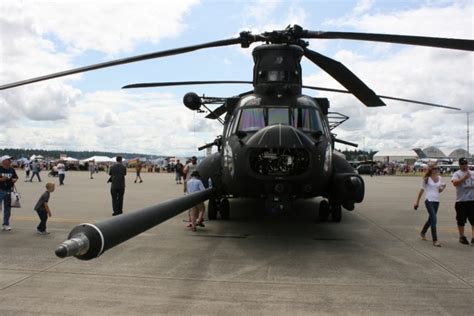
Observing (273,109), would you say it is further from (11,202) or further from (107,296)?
(11,202)

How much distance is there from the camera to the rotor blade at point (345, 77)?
8.98 metres

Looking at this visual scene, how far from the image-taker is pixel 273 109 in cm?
832

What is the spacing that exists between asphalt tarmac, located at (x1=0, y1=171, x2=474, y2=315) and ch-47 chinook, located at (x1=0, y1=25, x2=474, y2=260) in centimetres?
98

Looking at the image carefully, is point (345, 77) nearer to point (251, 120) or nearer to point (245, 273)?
point (251, 120)

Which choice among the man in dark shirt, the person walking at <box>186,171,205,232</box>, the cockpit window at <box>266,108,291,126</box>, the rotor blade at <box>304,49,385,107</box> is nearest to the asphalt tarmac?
the person walking at <box>186,171,205,232</box>

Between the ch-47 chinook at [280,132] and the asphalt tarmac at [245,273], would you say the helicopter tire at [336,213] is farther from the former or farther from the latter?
the asphalt tarmac at [245,273]

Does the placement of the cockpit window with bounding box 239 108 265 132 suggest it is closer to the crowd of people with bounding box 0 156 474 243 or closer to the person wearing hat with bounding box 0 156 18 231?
the crowd of people with bounding box 0 156 474 243

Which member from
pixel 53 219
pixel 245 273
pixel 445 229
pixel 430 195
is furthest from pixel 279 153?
pixel 53 219

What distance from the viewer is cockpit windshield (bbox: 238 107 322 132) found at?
319 inches

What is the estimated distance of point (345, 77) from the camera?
912cm

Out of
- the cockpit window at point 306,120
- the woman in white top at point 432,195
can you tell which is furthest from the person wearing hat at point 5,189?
the woman in white top at point 432,195

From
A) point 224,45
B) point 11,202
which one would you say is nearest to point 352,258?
point 224,45

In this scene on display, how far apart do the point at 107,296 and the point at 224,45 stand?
5422 mm

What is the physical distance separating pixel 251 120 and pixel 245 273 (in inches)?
136
